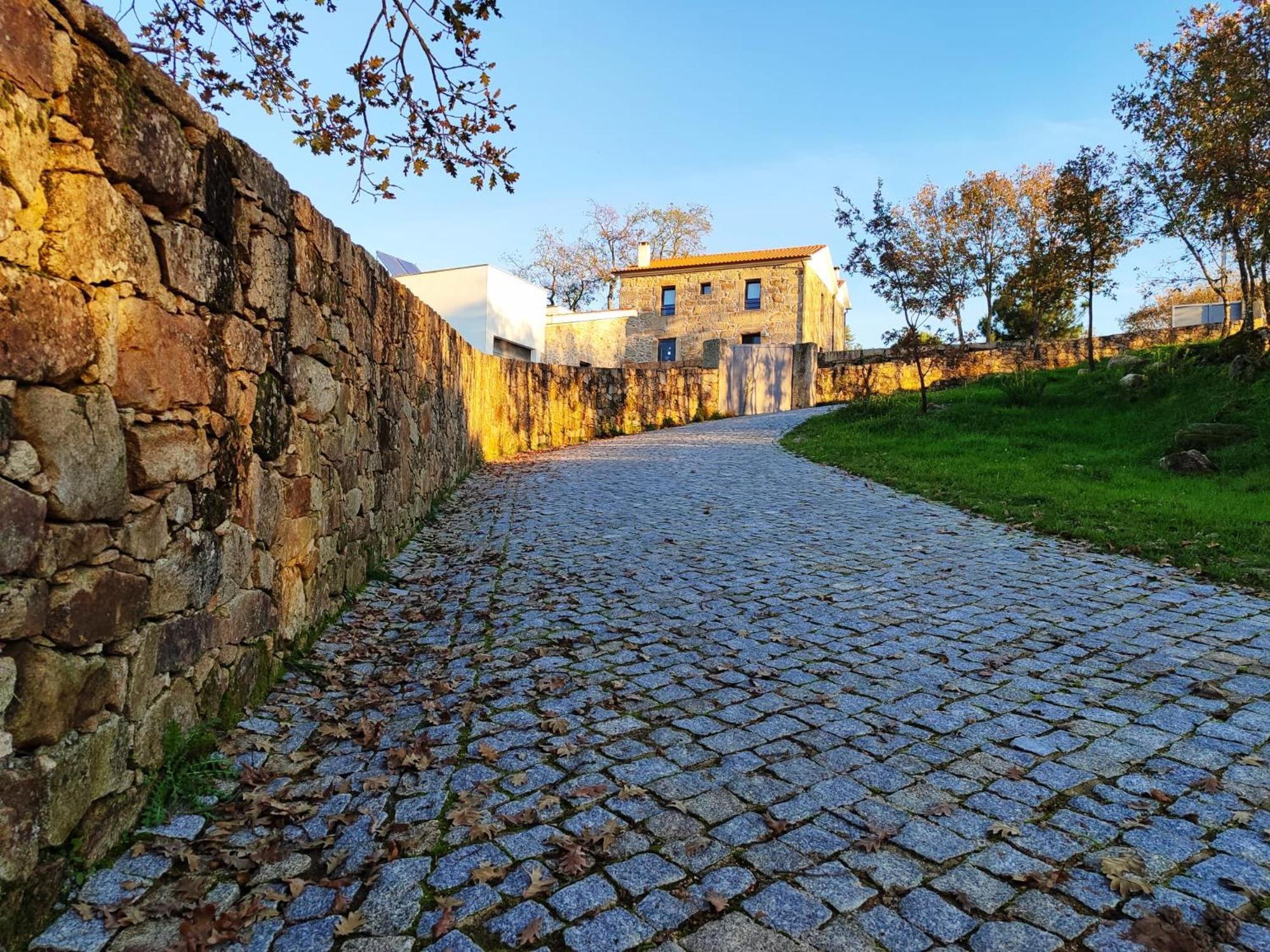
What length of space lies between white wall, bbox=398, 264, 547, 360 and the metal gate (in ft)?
28.2

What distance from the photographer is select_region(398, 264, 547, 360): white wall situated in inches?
1087

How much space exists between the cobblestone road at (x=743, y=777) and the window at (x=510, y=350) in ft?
76.9

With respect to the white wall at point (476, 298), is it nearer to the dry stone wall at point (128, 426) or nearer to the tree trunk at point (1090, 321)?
the tree trunk at point (1090, 321)

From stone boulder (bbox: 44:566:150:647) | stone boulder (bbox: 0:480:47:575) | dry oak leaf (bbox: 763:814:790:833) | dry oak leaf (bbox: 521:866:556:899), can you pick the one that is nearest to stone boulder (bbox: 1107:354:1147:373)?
dry oak leaf (bbox: 763:814:790:833)

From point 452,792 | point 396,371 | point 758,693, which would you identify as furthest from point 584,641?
point 396,371

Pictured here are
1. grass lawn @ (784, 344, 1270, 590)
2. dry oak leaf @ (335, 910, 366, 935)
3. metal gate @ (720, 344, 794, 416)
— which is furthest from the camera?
metal gate @ (720, 344, 794, 416)

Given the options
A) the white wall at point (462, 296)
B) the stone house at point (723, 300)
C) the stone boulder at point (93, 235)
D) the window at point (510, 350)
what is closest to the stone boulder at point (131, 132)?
the stone boulder at point (93, 235)

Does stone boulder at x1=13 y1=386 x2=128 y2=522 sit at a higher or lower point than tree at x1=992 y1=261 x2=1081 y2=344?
lower

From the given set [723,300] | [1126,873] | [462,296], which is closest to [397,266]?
[462,296]

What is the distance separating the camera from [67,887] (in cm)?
226

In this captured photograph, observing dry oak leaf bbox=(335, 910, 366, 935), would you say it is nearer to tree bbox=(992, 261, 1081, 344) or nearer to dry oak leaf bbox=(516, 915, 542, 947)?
dry oak leaf bbox=(516, 915, 542, 947)

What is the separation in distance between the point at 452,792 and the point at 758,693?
1619 mm

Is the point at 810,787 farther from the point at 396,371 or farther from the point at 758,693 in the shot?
the point at 396,371

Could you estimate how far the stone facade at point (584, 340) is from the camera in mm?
33406
